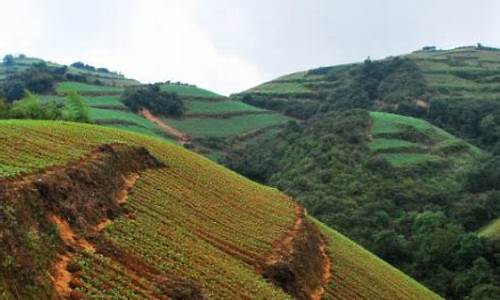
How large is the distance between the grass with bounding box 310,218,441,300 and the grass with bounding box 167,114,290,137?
89.7m

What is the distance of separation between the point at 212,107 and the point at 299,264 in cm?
12147

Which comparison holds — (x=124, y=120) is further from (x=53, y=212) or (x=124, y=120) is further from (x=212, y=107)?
(x=53, y=212)

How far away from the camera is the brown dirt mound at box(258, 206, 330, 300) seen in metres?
37.5

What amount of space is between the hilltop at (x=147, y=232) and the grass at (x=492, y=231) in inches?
1057

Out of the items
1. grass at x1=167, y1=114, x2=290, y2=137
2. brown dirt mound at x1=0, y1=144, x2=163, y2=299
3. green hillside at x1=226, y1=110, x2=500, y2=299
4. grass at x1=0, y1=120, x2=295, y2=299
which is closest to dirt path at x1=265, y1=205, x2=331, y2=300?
grass at x1=0, y1=120, x2=295, y2=299

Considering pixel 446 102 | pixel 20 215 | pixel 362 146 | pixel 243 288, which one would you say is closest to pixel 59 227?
pixel 20 215

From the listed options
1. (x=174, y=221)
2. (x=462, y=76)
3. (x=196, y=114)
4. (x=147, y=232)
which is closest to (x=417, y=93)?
(x=462, y=76)

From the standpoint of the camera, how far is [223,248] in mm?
37719

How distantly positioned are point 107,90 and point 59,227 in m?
137

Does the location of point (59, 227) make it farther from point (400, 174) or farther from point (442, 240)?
point (400, 174)

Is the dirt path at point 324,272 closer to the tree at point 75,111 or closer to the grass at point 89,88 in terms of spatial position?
the tree at point 75,111

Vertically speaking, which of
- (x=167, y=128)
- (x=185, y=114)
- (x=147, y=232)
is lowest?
(x=167, y=128)

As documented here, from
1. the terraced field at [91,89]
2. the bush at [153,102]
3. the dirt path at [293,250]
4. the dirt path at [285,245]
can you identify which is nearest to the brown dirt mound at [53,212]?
the dirt path at [285,245]

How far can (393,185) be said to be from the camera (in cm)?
10119
